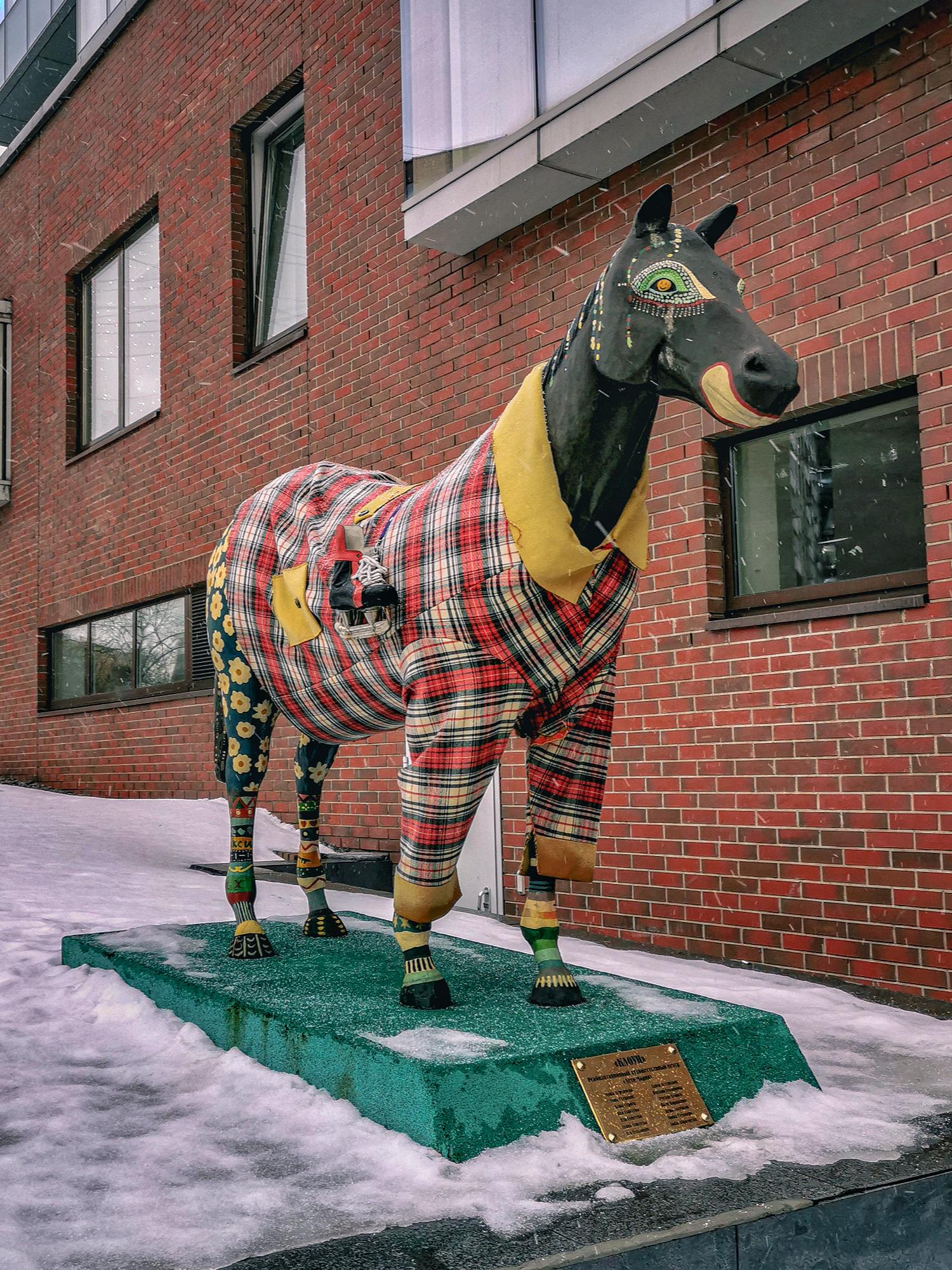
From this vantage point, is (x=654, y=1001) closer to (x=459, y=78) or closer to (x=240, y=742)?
(x=240, y=742)

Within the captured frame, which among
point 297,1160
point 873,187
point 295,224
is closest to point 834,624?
point 873,187

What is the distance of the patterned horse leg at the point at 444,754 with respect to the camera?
119 inches

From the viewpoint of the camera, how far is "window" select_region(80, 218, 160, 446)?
11.5m

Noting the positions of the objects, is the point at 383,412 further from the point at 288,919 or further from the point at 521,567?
the point at 521,567

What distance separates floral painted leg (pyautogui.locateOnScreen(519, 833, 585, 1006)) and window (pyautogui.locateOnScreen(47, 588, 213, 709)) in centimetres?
697

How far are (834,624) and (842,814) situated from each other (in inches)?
32.9

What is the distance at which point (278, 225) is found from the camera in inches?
391

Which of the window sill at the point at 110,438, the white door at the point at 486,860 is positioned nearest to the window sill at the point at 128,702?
the window sill at the point at 110,438

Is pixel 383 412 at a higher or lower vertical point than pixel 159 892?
higher

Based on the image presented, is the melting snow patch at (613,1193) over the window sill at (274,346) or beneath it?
beneath

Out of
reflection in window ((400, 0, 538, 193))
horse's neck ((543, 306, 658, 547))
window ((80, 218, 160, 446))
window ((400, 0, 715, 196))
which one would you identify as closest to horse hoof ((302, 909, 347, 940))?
horse's neck ((543, 306, 658, 547))

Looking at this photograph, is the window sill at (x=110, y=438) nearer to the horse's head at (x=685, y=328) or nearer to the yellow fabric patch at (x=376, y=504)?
the yellow fabric patch at (x=376, y=504)

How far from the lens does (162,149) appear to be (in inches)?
429

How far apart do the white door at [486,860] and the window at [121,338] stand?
5.84 metres
